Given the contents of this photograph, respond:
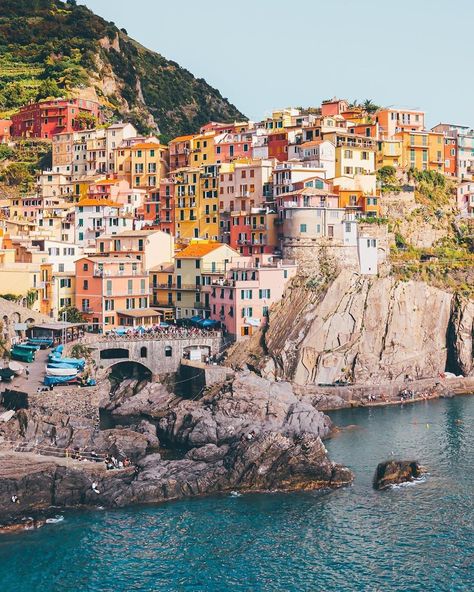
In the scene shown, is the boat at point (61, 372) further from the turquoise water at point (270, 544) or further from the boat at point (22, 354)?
the turquoise water at point (270, 544)

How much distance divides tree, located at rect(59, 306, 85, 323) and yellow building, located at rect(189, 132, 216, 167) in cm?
2930

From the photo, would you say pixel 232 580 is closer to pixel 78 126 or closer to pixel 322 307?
pixel 322 307

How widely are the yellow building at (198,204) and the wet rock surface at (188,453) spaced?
2992cm

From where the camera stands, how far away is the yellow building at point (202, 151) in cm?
10362

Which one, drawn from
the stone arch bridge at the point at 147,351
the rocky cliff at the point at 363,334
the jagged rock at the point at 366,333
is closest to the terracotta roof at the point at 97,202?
the stone arch bridge at the point at 147,351

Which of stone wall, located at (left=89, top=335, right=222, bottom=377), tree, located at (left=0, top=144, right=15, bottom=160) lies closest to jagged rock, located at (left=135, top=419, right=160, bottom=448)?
stone wall, located at (left=89, top=335, right=222, bottom=377)

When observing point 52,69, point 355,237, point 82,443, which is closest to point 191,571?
point 82,443

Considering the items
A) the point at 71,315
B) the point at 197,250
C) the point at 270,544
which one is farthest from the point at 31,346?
the point at 270,544

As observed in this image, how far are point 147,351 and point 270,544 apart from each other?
30914mm

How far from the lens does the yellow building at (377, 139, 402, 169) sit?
96.9 meters

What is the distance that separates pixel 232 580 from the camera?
42.8 m

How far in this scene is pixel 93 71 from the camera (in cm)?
13888

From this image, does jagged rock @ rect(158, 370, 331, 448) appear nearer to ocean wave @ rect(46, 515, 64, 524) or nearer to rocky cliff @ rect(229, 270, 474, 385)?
rocky cliff @ rect(229, 270, 474, 385)

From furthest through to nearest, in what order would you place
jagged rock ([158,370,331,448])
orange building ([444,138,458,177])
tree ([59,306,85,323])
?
orange building ([444,138,458,177])
tree ([59,306,85,323])
jagged rock ([158,370,331,448])
